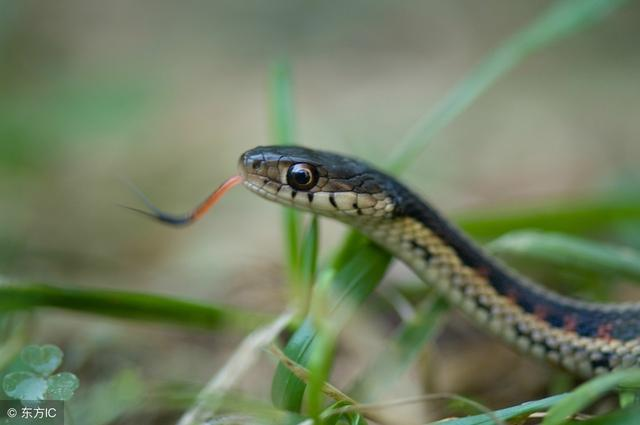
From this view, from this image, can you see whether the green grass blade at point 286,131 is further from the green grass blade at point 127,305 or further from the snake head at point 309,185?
the green grass blade at point 127,305

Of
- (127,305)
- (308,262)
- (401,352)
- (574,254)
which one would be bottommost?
(127,305)

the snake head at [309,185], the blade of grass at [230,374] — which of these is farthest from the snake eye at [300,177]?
the blade of grass at [230,374]

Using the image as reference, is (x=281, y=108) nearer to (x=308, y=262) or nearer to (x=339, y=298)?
(x=308, y=262)

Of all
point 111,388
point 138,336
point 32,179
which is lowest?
point 32,179

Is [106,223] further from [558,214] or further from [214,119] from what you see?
[558,214]

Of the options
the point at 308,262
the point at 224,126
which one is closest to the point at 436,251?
the point at 308,262

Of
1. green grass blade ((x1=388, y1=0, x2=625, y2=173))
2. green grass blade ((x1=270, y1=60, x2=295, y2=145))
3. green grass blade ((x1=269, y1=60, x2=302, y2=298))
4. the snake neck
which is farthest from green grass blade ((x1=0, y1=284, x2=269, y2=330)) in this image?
green grass blade ((x1=388, y1=0, x2=625, y2=173))

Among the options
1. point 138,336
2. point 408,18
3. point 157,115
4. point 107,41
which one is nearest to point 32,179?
point 157,115

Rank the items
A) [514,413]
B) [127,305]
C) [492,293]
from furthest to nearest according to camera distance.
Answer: [492,293], [127,305], [514,413]
